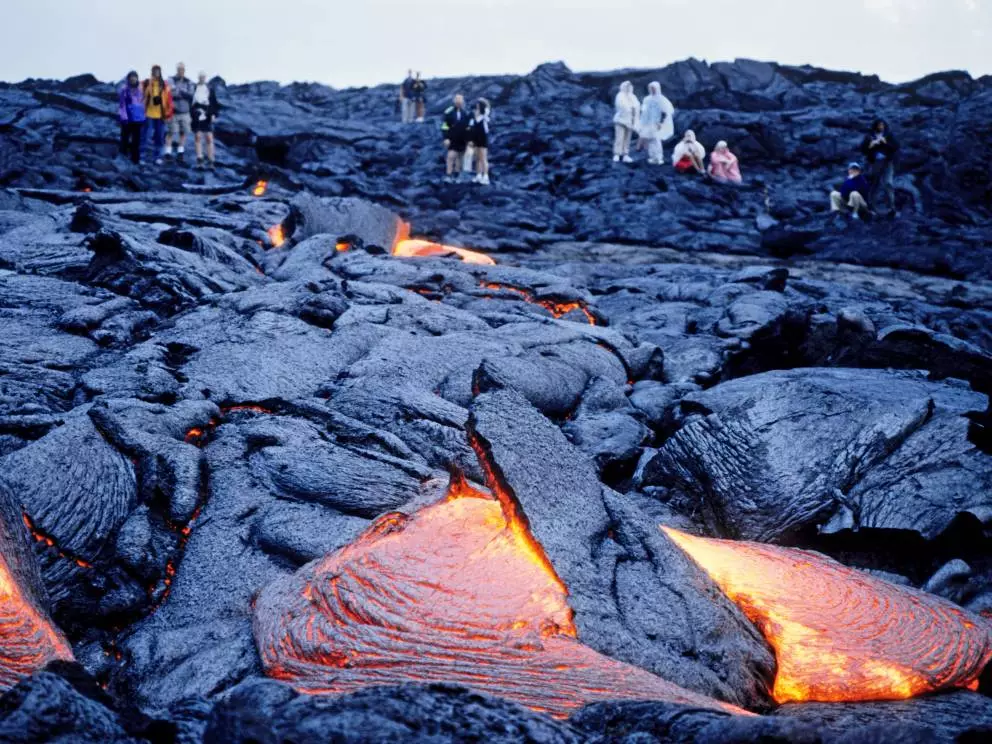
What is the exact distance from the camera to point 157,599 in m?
7.62

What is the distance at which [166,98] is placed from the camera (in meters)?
25.4

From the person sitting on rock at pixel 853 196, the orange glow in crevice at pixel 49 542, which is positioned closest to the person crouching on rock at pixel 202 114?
the person sitting on rock at pixel 853 196

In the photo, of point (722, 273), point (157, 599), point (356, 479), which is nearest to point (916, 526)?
point (356, 479)

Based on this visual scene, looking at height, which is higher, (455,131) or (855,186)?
(455,131)

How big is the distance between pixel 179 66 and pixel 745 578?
2367cm

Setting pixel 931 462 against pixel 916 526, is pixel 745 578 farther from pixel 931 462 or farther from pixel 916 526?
pixel 931 462

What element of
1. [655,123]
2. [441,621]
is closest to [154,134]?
[655,123]

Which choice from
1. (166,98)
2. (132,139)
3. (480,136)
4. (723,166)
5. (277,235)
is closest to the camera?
(277,235)

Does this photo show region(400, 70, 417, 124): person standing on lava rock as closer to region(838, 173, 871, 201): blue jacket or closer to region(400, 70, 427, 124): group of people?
region(400, 70, 427, 124): group of people

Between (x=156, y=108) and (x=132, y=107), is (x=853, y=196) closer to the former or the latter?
(x=156, y=108)

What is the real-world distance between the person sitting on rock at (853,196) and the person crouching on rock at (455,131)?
10536 millimetres

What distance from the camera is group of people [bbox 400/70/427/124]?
40594mm

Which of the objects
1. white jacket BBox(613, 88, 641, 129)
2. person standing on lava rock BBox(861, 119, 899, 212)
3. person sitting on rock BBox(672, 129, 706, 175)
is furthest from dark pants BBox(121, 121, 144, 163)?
person standing on lava rock BBox(861, 119, 899, 212)

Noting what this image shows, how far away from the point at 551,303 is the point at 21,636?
424 inches
